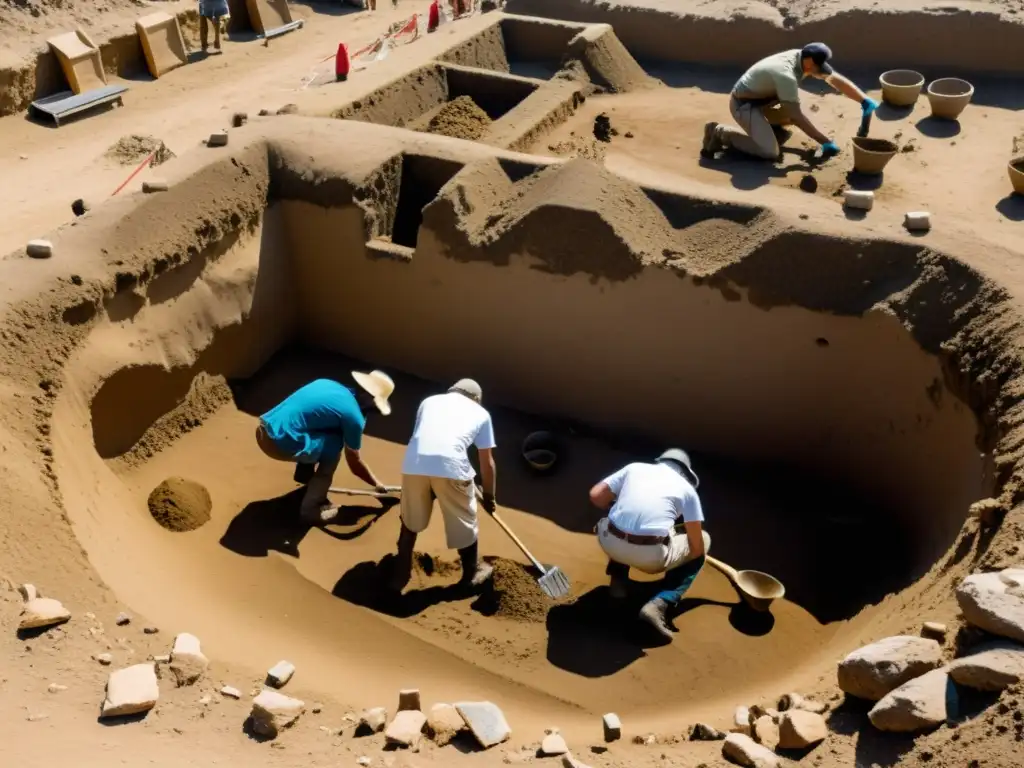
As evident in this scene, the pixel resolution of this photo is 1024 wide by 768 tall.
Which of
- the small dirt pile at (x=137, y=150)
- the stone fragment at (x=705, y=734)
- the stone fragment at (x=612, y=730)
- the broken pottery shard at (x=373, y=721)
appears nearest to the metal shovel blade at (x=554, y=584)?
the stone fragment at (x=612, y=730)

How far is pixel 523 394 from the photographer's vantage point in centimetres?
825

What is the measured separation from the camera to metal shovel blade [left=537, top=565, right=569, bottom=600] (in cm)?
643

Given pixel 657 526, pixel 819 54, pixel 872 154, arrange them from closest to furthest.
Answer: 1. pixel 657 526
2. pixel 872 154
3. pixel 819 54

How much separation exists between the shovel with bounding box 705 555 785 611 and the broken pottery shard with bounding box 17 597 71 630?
12.1ft

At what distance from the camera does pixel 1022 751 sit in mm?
3877

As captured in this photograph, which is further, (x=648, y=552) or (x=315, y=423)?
(x=315, y=423)

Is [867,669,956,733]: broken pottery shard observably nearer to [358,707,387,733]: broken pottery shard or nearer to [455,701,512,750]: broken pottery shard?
[455,701,512,750]: broken pottery shard

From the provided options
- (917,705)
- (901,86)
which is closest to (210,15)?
(901,86)

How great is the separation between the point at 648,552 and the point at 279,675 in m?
2.21

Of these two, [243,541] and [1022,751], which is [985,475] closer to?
[1022,751]

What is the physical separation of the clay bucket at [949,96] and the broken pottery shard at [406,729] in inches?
339

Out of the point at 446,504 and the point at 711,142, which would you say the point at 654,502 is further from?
the point at 711,142

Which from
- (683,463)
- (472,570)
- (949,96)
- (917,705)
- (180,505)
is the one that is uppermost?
(949,96)

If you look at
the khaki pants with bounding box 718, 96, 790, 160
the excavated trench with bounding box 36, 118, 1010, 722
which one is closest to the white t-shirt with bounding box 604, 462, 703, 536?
the excavated trench with bounding box 36, 118, 1010, 722
